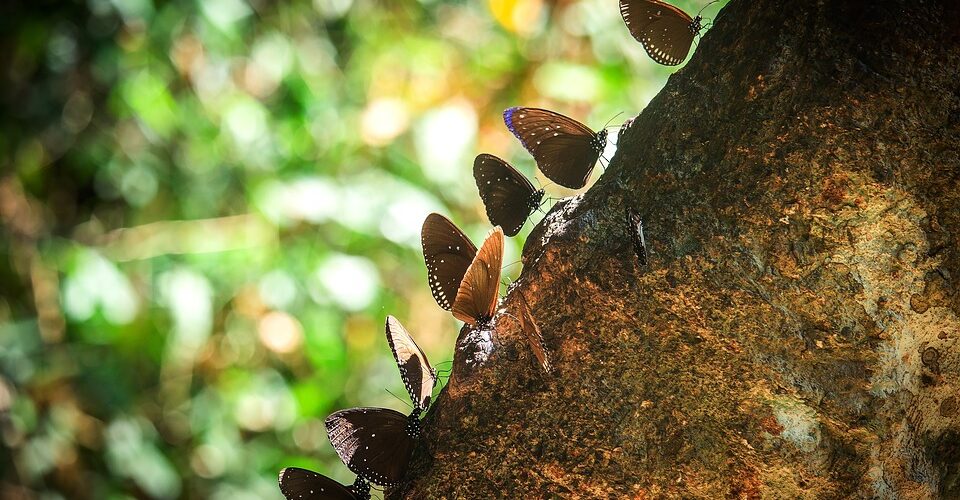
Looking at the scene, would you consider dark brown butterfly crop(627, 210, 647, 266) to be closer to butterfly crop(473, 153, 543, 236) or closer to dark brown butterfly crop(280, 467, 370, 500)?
butterfly crop(473, 153, 543, 236)

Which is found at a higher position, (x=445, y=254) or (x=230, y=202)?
(x=230, y=202)

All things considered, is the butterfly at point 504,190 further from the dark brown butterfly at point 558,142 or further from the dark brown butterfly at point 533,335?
the dark brown butterfly at point 533,335

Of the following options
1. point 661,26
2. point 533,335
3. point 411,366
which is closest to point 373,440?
point 411,366

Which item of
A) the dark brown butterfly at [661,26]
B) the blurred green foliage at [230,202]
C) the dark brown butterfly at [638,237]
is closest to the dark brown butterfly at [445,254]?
the dark brown butterfly at [638,237]

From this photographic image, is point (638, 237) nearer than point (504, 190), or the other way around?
point (638, 237)

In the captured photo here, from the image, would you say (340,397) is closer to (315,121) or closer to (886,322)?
(315,121)

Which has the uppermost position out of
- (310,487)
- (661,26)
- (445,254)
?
(661,26)

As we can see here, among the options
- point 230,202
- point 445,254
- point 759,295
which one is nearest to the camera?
point 759,295

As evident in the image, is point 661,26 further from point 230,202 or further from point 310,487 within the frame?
point 230,202
